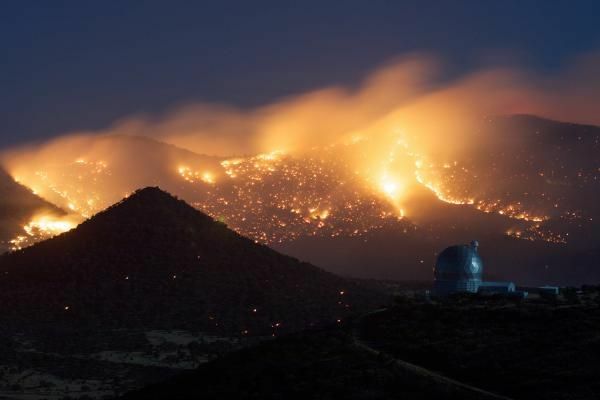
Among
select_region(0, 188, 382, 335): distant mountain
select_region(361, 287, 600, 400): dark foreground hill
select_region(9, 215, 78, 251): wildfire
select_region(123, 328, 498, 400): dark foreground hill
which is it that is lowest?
select_region(123, 328, 498, 400): dark foreground hill

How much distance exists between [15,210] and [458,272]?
384 ft

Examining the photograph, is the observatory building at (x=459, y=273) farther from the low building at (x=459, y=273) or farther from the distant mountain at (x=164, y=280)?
the distant mountain at (x=164, y=280)

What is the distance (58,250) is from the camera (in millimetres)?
99000

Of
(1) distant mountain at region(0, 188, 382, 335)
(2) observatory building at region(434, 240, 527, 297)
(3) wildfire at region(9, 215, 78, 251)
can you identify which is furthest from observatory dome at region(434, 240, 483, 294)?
(3) wildfire at region(9, 215, 78, 251)

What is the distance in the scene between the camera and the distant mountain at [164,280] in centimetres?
8550

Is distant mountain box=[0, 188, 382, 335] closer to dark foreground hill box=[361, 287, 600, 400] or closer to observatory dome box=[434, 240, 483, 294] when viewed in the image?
observatory dome box=[434, 240, 483, 294]

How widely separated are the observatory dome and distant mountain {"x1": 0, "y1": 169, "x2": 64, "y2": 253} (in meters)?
92.8

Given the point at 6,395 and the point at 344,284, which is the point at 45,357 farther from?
the point at 344,284

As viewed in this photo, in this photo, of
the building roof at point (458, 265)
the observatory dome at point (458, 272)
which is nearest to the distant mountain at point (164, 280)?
the observatory dome at point (458, 272)

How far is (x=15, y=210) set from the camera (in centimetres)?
18550

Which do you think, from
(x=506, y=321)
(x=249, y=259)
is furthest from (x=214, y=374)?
(x=249, y=259)

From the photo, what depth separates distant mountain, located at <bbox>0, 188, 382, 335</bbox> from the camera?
3366 inches

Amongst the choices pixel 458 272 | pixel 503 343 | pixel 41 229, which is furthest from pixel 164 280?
pixel 41 229

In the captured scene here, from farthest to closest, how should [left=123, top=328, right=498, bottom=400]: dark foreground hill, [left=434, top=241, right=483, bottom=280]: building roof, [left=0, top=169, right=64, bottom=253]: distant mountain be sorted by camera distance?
[left=0, top=169, right=64, bottom=253]: distant mountain
[left=434, top=241, right=483, bottom=280]: building roof
[left=123, top=328, right=498, bottom=400]: dark foreground hill
